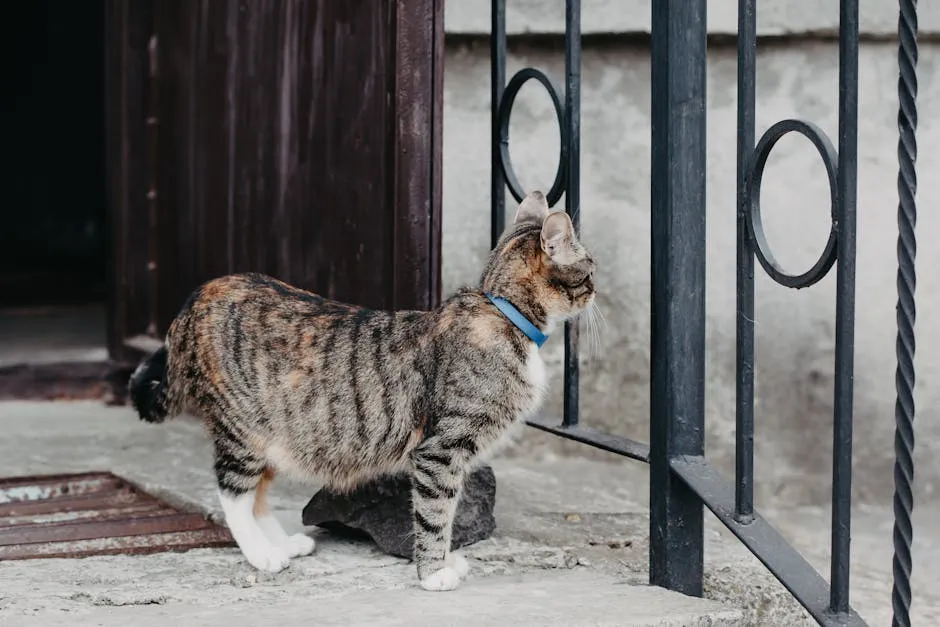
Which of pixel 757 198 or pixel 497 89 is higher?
pixel 497 89

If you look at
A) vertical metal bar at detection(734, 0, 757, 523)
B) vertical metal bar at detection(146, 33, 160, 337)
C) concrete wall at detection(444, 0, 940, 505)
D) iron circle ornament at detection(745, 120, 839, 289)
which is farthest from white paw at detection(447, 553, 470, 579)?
vertical metal bar at detection(146, 33, 160, 337)

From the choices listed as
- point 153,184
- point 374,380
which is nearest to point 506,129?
point 374,380

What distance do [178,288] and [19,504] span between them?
143 cm

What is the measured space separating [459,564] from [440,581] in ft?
0.46

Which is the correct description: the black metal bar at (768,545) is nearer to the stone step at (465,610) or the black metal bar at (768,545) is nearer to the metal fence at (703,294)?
the metal fence at (703,294)

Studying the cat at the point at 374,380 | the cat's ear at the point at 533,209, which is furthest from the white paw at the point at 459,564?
the cat's ear at the point at 533,209

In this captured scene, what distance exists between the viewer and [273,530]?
10.8ft

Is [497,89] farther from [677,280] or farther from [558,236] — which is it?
[677,280]

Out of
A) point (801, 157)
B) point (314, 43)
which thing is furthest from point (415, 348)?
point (801, 157)

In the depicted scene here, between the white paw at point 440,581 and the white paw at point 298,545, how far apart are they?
0.39 metres

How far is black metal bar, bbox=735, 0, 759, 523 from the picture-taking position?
8.80 feet

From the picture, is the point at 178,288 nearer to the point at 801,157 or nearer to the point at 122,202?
the point at 122,202

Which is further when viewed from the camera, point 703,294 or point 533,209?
point 533,209

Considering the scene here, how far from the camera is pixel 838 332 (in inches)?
97.7
